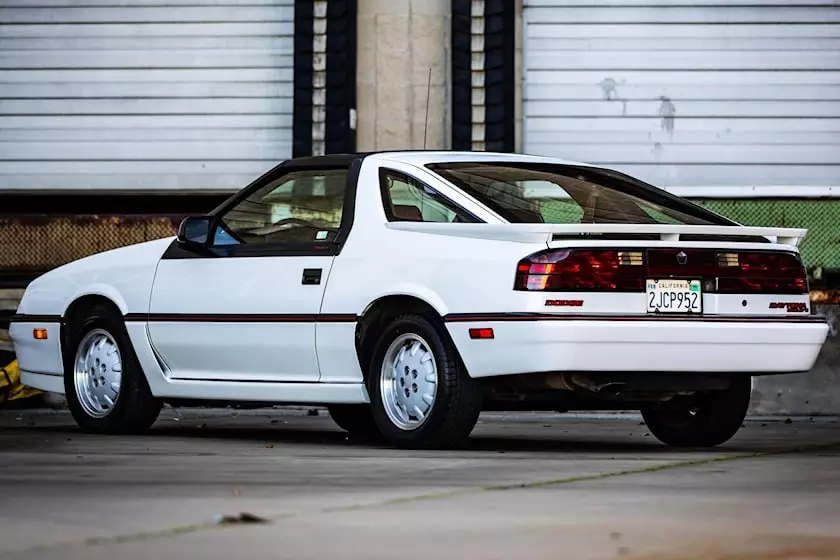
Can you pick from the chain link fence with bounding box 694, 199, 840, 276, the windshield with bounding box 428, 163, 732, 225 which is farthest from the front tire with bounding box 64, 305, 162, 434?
the chain link fence with bounding box 694, 199, 840, 276

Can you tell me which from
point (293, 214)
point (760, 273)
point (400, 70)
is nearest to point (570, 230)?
point (760, 273)

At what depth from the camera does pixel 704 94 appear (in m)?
16.7

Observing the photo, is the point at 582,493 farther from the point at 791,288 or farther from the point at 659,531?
the point at 791,288

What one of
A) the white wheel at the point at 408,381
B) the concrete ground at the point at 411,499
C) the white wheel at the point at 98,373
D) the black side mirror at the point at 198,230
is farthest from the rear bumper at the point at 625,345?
the white wheel at the point at 98,373

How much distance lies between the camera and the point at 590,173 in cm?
940

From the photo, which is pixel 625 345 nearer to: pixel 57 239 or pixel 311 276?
pixel 311 276

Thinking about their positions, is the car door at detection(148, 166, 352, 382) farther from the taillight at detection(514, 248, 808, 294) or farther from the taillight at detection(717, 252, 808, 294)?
the taillight at detection(717, 252, 808, 294)

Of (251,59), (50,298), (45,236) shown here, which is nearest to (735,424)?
(50,298)

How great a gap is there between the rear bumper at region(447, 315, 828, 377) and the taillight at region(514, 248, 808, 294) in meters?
0.14

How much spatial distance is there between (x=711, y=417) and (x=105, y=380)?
119 inches

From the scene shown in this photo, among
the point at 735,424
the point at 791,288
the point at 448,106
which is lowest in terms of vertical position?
the point at 735,424

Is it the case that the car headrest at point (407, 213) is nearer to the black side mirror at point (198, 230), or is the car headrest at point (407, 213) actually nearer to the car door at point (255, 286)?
the car door at point (255, 286)

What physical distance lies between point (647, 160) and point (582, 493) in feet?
34.5

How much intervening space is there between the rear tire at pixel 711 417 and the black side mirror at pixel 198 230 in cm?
224
